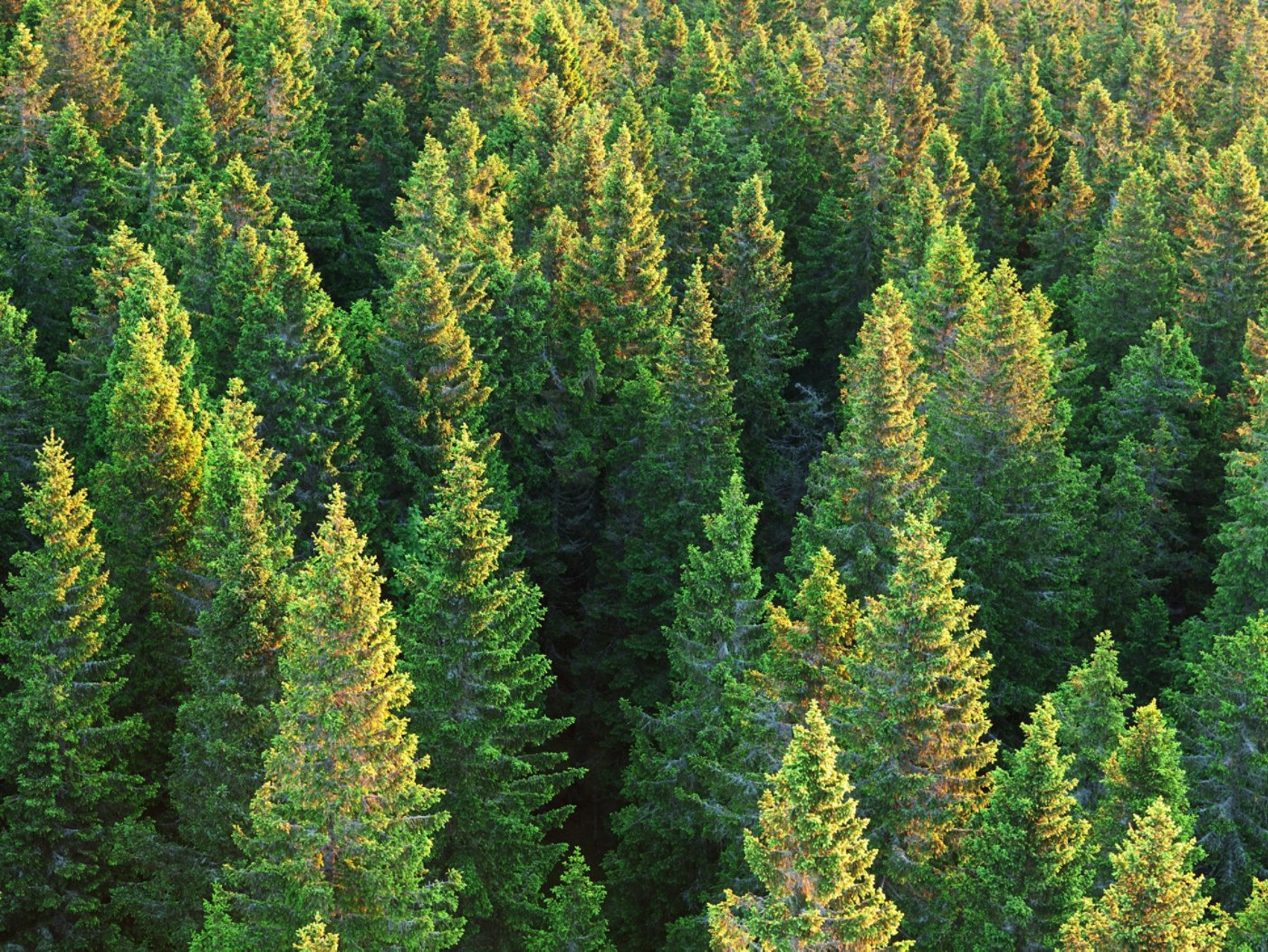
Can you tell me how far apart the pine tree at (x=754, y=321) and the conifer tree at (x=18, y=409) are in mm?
21314

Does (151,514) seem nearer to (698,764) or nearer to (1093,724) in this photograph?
→ (698,764)

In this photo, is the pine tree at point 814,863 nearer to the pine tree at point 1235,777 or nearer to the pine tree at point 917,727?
the pine tree at point 917,727

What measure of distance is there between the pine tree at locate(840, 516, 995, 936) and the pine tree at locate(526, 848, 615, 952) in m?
5.29

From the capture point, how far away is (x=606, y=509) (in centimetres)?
4375

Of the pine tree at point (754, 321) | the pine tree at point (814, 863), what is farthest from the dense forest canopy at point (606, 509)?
the pine tree at point (754, 321)

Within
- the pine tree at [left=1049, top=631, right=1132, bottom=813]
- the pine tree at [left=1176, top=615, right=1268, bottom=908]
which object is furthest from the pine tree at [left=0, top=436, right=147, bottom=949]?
the pine tree at [left=1176, top=615, right=1268, bottom=908]

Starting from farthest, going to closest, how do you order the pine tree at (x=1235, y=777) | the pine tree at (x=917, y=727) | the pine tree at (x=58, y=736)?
the pine tree at (x=58, y=736) → the pine tree at (x=1235, y=777) → the pine tree at (x=917, y=727)

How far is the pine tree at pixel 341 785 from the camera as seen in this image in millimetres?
22141

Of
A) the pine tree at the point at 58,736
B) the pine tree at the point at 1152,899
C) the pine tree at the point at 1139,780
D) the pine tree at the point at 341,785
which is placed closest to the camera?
the pine tree at the point at 1152,899

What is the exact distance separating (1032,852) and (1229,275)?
1332 inches

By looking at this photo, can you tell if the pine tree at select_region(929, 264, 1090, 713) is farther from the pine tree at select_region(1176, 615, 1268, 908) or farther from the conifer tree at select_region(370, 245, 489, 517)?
the conifer tree at select_region(370, 245, 489, 517)

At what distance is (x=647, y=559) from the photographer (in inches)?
1571

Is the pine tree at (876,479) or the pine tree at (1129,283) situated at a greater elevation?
the pine tree at (1129,283)

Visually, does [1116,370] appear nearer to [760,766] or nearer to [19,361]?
[760,766]
